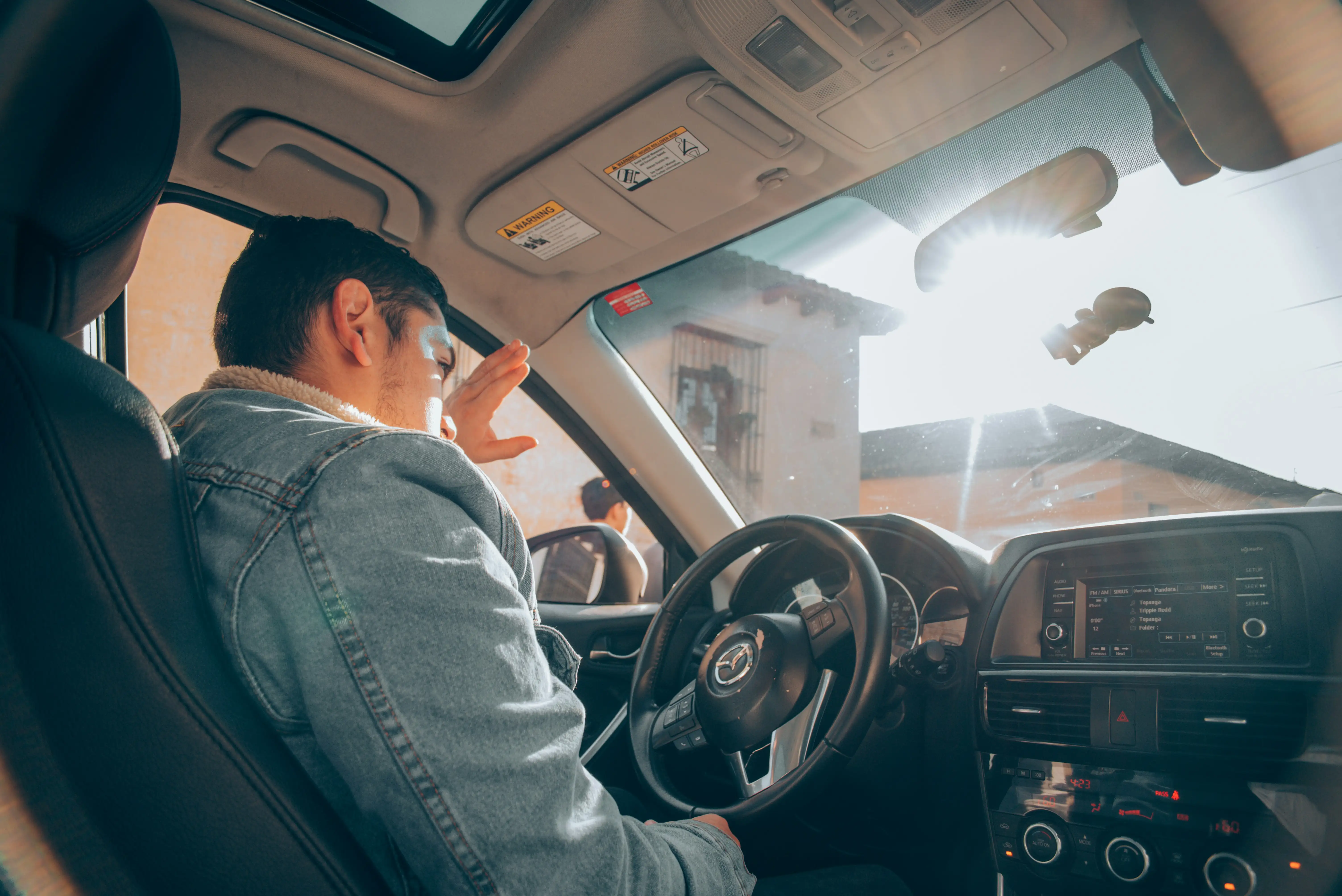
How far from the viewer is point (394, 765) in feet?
2.27

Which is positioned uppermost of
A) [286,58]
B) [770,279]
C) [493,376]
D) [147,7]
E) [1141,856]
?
[286,58]

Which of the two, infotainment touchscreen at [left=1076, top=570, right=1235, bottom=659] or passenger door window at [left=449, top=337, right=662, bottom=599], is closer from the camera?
infotainment touchscreen at [left=1076, top=570, right=1235, bottom=659]

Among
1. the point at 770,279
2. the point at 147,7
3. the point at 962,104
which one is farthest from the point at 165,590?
the point at 770,279

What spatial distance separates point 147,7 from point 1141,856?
5.92 ft

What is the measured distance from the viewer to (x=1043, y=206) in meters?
1.70

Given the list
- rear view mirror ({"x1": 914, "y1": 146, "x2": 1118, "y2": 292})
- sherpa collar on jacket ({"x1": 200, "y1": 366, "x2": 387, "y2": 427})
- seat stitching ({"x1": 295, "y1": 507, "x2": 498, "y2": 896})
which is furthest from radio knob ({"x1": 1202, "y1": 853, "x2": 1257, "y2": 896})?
sherpa collar on jacket ({"x1": 200, "y1": 366, "x2": 387, "y2": 427})

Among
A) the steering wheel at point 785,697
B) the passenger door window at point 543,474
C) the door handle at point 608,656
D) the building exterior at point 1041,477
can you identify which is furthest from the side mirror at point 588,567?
the steering wheel at point 785,697

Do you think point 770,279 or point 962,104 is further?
point 770,279

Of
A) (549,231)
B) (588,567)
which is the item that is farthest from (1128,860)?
(588,567)

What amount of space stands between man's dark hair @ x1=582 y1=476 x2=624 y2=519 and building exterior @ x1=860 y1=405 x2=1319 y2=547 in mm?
1009

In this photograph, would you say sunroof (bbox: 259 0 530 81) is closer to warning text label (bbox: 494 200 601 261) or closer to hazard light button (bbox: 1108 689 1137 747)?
warning text label (bbox: 494 200 601 261)

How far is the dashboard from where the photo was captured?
1.12 metres

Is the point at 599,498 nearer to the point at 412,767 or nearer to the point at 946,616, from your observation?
the point at 946,616

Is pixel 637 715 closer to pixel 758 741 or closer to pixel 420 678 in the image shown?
pixel 758 741
